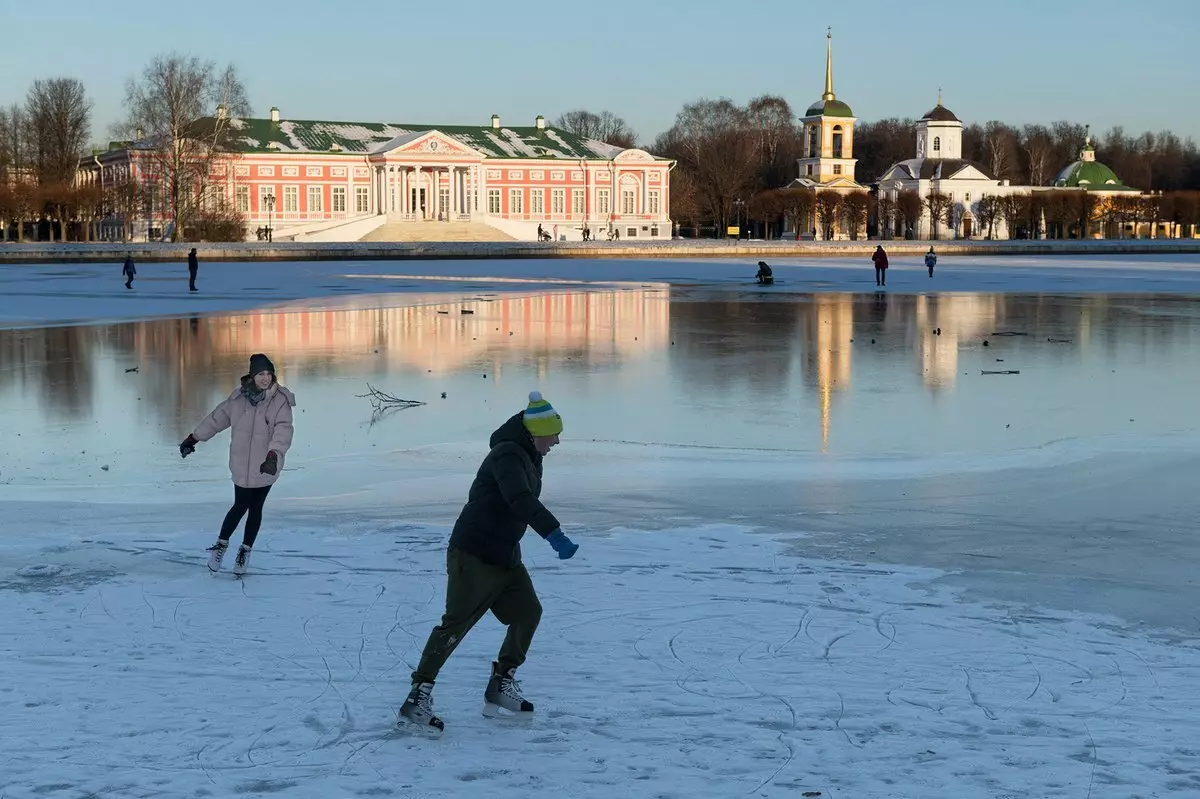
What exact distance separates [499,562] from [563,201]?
9831cm

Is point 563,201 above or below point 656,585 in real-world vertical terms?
above

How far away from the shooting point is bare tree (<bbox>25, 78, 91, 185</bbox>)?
3632 inches

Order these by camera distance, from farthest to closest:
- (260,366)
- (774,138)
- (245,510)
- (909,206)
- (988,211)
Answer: (774,138)
(909,206)
(988,211)
(245,510)
(260,366)

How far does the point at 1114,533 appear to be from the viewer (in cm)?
947

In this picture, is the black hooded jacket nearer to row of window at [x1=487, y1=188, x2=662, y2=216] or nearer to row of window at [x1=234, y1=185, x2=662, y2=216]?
row of window at [x1=234, y1=185, x2=662, y2=216]

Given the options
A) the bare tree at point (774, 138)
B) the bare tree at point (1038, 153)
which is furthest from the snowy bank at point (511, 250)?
the bare tree at point (1038, 153)

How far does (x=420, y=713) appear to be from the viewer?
19.1 ft

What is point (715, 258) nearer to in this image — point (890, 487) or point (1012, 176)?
point (890, 487)

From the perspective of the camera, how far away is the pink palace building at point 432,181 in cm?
9494

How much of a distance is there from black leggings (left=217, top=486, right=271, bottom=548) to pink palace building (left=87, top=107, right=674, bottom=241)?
8390cm

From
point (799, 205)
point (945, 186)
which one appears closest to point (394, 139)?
point (799, 205)

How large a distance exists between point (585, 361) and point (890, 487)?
9560 mm

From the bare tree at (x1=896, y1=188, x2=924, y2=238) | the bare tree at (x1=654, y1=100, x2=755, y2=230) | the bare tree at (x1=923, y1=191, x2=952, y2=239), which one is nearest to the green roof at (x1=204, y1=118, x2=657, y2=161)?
the bare tree at (x1=654, y1=100, x2=755, y2=230)

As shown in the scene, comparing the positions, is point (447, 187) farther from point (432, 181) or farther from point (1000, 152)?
point (1000, 152)
